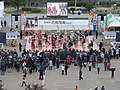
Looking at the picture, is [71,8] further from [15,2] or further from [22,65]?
[22,65]

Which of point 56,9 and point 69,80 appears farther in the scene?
point 56,9

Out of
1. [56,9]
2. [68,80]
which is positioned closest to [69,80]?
[68,80]

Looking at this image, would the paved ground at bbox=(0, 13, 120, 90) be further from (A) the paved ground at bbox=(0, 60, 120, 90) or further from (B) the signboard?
(B) the signboard

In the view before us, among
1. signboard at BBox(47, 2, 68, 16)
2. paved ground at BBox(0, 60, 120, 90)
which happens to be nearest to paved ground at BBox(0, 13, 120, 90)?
paved ground at BBox(0, 60, 120, 90)

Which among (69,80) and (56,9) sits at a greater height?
(56,9)

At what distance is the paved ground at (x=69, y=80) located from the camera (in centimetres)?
2612

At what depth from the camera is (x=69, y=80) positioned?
90.3 feet

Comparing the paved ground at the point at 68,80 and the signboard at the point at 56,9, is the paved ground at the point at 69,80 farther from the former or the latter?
the signboard at the point at 56,9

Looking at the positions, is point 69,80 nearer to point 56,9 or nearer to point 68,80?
point 68,80

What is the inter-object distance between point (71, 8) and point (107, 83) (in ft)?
165

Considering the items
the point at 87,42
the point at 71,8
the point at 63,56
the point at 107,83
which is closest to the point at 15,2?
the point at 71,8

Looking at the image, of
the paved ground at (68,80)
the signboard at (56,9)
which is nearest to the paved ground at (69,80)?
the paved ground at (68,80)

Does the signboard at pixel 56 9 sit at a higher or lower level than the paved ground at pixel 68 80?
higher

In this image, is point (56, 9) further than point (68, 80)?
Yes
